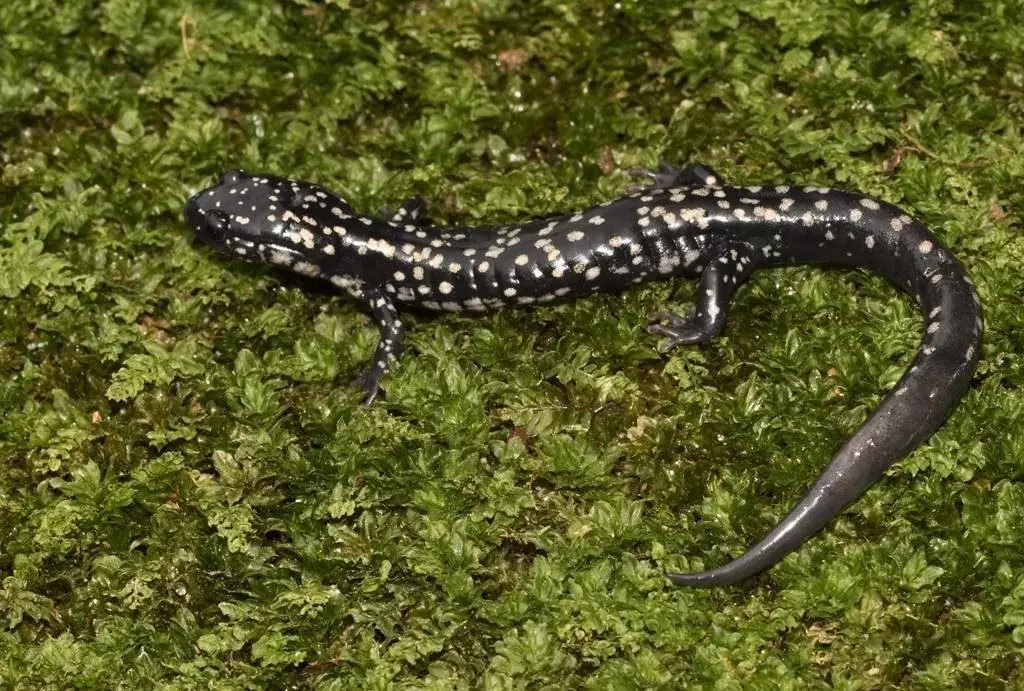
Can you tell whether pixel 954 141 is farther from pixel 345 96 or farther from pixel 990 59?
pixel 345 96

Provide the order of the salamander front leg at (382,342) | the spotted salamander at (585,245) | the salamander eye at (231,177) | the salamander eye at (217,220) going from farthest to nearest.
A: the salamander eye at (231,177)
the salamander eye at (217,220)
the salamander front leg at (382,342)
the spotted salamander at (585,245)

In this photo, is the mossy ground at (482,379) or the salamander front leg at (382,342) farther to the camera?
the salamander front leg at (382,342)

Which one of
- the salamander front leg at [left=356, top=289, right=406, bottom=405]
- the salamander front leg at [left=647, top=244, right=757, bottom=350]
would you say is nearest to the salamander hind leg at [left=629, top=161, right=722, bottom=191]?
the salamander front leg at [left=647, top=244, right=757, bottom=350]

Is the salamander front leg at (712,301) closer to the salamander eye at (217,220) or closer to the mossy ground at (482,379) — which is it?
the mossy ground at (482,379)

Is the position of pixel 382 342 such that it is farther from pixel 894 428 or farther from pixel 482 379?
pixel 894 428

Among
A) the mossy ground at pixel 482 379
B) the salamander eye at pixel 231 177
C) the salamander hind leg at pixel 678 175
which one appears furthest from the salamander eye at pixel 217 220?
the salamander hind leg at pixel 678 175

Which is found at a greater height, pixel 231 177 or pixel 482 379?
pixel 231 177

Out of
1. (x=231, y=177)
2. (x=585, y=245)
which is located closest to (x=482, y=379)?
(x=585, y=245)

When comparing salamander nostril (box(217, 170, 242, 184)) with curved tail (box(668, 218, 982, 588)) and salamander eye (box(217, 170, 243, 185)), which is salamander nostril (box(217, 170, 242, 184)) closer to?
salamander eye (box(217, 170, 243, 185))

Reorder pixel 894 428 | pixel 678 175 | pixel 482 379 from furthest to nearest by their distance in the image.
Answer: pixel 678 175 → pixel 482 379 → pixel 894 428
